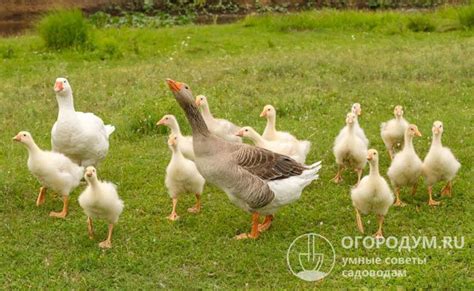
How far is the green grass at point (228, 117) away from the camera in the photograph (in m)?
6.62

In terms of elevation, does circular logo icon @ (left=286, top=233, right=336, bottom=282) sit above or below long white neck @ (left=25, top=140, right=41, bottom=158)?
below

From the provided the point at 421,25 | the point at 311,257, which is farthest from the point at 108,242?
the point at 421,25

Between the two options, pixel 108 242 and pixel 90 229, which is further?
pixel 90 229

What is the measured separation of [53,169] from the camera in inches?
297

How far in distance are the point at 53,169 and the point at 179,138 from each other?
1.58 m

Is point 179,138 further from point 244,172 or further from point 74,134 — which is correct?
point 244,172

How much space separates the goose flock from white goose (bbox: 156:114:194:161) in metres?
0.01

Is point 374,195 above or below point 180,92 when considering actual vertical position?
below

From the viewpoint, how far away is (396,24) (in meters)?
18.4

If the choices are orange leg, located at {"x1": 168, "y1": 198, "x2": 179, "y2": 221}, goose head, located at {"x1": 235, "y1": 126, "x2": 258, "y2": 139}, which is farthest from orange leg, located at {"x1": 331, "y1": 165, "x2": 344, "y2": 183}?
orange leg, located at {"x1": 168, "y1": 198, "x2": 179, "y2": 221}

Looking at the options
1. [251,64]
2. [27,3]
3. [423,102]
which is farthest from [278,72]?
[27,3]

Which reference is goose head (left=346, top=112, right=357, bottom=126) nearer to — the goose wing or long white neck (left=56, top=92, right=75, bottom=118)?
the goose wing

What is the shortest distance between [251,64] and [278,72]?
Answer: 71 cm

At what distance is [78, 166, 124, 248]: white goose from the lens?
6.84 m
